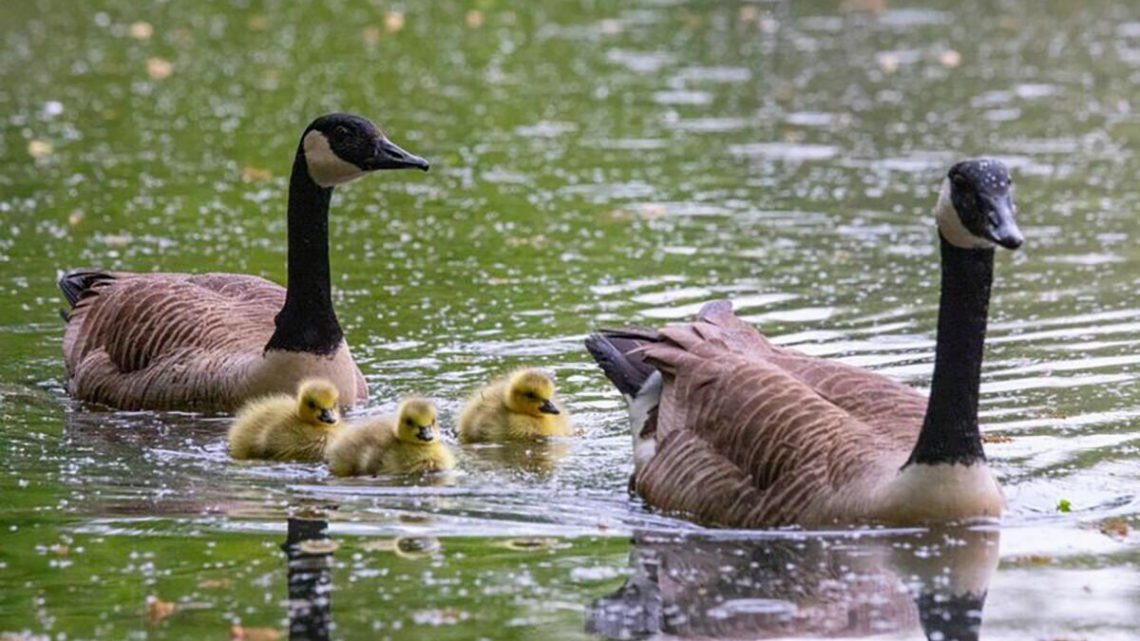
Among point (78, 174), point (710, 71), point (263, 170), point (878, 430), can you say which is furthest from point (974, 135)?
point (878, 430)

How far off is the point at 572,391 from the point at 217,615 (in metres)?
3.99

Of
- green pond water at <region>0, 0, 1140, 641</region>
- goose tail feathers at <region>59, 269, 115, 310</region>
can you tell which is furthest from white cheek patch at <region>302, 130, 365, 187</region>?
goose tail feathers at <region>59, 269, 115, 310</region>

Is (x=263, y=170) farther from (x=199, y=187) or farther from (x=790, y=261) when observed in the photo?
(x=790, y=261)

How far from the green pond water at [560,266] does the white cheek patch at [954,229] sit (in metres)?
1.08

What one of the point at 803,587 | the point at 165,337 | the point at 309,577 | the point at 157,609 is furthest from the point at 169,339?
the point at 803,587

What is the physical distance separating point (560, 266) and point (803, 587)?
261 inches

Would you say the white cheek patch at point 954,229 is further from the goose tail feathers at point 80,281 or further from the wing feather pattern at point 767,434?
the goose tail feathers at point 80,281

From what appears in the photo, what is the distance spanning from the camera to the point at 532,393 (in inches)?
392

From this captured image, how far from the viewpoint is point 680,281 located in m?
13.6

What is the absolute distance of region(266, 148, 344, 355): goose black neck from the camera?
10656mm

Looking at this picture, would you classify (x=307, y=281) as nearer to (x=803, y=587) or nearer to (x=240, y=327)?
(x=240, y=327)

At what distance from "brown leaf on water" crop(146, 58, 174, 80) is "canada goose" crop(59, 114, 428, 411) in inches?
411

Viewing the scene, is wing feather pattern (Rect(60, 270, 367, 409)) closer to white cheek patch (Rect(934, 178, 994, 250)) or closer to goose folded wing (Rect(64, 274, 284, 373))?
goose folded wing (Rect(64, 274, 284, 373))

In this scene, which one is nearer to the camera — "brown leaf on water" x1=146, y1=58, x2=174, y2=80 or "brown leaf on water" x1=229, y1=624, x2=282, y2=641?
"brown leaf on water" x1=229, y1=624, x2=282, y2=641
